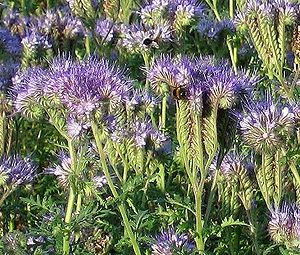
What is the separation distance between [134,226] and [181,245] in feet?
0.75

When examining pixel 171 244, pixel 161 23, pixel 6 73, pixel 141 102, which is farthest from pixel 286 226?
pixel 6 73

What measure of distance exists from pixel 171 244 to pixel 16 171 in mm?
937

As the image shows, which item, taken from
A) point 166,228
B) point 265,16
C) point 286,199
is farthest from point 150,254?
point 265,16

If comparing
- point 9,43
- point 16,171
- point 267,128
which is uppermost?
point 267,128

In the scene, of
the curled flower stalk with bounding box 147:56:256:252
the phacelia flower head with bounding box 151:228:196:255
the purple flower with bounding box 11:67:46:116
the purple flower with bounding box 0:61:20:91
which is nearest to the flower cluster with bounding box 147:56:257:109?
the curled flower stalk with bounding box 147:56:256:252

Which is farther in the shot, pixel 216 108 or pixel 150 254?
pixel 150 254

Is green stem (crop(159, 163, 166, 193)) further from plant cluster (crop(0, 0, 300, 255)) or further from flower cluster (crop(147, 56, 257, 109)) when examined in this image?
flower cluster (crop(147, 56, 257, 109))

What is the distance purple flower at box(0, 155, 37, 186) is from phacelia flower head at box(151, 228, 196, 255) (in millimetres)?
782

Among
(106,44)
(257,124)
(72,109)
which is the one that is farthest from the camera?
(106,44)

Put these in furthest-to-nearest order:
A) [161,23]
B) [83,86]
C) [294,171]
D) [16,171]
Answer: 1. [161,23]
2. [16,171]
3. [294,171]
4. [83,86]

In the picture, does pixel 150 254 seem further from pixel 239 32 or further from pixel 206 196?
pixel 239 32

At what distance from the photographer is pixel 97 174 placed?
385cm

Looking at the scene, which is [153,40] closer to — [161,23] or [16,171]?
[161,23]

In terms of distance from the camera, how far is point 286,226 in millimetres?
3359
